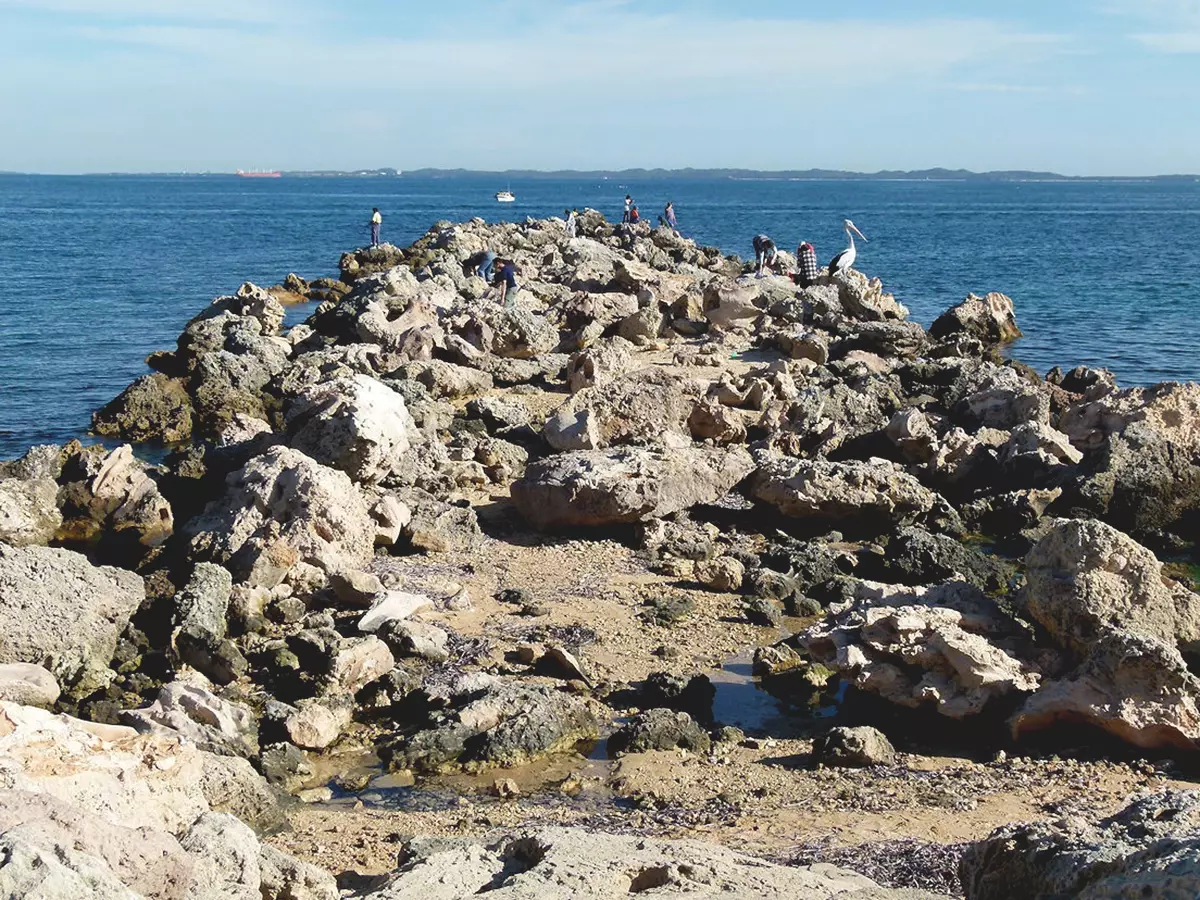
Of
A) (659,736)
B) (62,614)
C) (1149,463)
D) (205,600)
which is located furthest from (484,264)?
(659,736)

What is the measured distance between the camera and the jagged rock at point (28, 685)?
988 cm

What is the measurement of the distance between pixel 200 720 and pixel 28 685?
1.56 m

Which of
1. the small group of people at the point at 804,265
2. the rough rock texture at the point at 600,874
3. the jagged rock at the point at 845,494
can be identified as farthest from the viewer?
the small group of people at the point at 804,265

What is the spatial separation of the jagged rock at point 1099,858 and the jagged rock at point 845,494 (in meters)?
8.45

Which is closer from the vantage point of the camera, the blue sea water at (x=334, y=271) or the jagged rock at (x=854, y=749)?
the jagged rock at (x=854, y=749)

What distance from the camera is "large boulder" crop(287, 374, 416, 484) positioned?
49.1 feet

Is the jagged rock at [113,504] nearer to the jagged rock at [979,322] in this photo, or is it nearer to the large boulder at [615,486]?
the large boulder at [615,486]

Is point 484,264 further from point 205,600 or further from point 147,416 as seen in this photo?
point 205,600

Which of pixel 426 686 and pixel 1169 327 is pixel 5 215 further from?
pixel 426 686

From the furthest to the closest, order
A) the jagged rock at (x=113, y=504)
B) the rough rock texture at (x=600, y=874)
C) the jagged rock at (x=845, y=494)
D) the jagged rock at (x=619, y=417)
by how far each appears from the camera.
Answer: the jagged rock at (x=619, y=417)
the jagged rock at (x=845, y=494)
the jagged rock at (x=113, y=504)
the rough rock texture at (x=600, y=874)

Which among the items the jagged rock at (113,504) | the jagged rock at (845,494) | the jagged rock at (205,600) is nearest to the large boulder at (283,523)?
the jagged rock at (205,600)

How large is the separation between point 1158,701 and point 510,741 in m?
4.76

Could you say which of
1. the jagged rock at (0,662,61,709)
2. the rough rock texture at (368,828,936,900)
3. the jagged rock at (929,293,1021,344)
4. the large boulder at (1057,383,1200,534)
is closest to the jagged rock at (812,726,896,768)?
the rough rock texture at (368,828,936,900)

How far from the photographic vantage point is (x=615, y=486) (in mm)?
13984
